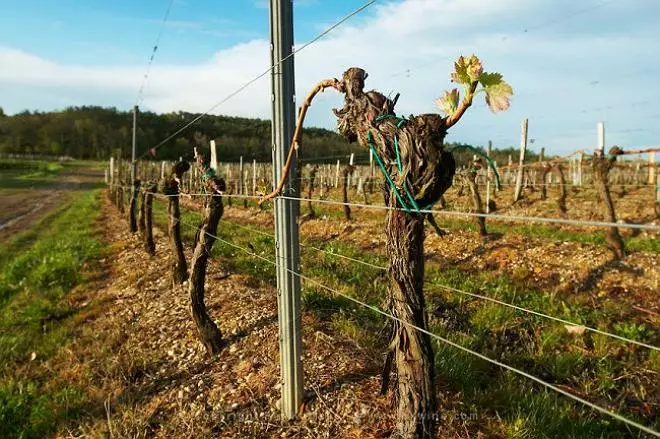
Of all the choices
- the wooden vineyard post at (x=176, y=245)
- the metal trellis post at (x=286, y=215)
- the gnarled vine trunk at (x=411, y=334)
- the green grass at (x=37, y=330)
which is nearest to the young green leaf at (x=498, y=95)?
the gnarled vine trunk at (x=411, y=334)

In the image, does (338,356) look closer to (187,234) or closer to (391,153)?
(391,153)

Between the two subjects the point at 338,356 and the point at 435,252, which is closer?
the point at 338,356

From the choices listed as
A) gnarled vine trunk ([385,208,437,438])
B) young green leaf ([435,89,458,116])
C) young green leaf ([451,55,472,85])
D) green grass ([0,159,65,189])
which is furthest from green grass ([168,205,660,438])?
green grass ([0,159,65,189])

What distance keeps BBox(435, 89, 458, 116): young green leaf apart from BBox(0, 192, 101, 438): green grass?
3829 millimetres

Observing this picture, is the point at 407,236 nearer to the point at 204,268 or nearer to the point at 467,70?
the point at 467,70

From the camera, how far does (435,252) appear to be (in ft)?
32.3

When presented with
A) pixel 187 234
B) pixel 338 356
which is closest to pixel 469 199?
pixel 187 234

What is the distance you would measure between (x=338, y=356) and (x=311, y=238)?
8.96m

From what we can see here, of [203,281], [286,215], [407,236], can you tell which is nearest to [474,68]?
[407,236]

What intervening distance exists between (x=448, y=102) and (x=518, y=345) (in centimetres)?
410

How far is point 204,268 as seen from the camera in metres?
4.69

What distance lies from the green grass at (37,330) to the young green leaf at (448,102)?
3.83 meters

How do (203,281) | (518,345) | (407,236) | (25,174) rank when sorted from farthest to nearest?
1. (25,174)
2. (518,345)
3. (203,281)
4. (407,236)

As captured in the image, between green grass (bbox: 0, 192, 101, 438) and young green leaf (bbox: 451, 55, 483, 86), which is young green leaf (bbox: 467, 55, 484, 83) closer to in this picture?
young green leaf (bbox: 451, 55, 483, 86)
